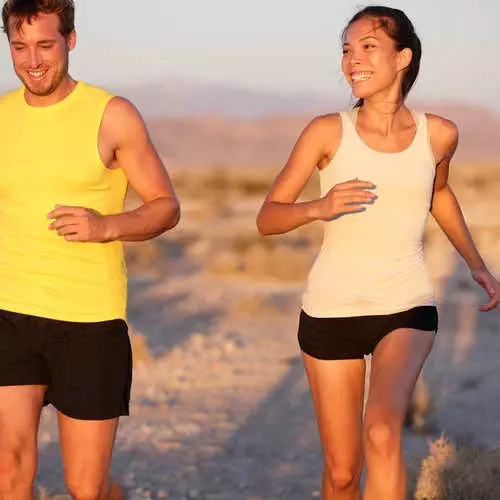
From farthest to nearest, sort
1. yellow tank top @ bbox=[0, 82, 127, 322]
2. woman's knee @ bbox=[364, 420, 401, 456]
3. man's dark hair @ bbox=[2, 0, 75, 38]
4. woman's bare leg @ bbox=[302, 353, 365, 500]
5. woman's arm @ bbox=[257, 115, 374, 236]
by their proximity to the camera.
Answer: woman's bare leg @ bbox=[302, 353, 365, 500] < woman's arm @ bbox=[257, 115, 374, 236] < man's dark hair @ bbox=[2, 0, 75, 38] < yellow tank top @ bbox=[0, 82, 127, 322] < woman's knee @ bbox=[364, 420, 401, 456]

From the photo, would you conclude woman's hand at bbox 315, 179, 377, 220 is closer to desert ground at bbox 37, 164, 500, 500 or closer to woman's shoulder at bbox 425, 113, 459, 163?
woman's shoulder at bbox 425, 113, 459, 163

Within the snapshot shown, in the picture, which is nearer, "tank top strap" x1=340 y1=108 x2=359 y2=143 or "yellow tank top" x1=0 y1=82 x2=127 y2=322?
"yellow tank top" x1=0 y1=82 x2=127 y2=322

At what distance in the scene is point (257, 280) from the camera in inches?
808

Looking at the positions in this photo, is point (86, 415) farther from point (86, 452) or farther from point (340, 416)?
point (340, 416)

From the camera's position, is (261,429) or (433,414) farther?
(433,414)

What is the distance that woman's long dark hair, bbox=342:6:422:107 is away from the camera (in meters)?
5.13

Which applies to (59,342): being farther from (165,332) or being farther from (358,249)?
(165,332)

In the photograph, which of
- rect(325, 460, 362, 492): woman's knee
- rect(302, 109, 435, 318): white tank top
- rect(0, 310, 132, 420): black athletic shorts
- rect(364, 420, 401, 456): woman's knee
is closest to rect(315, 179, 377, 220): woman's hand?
rect(302, 109, 435, 318): white tank top

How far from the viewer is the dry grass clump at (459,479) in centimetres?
695

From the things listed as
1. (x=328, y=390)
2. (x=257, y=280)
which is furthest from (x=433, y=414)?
(x=257, y=280)

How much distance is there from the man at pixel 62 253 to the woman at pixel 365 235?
61cm

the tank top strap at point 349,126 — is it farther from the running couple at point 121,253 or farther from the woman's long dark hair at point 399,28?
the woman's long dark hair at point 399,28

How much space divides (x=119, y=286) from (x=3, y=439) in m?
0.71

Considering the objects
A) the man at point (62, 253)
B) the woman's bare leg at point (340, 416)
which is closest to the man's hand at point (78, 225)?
the man at point (62, 253)
